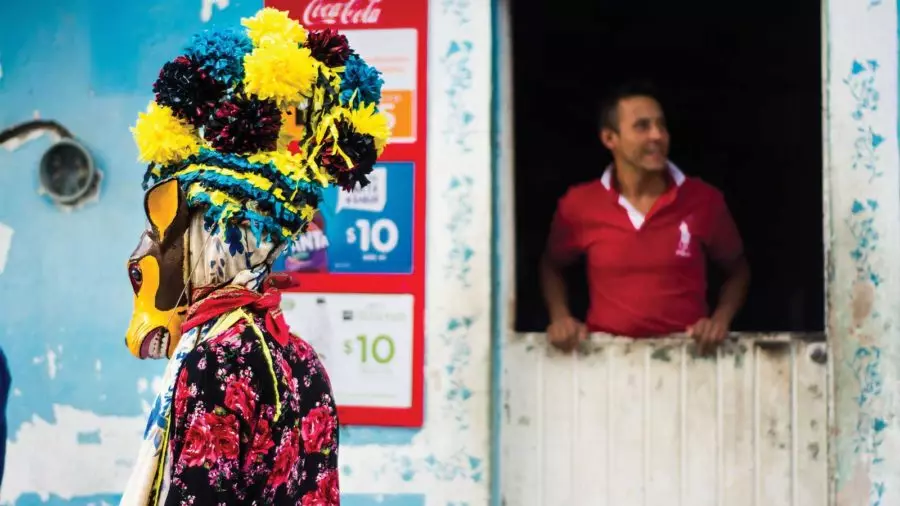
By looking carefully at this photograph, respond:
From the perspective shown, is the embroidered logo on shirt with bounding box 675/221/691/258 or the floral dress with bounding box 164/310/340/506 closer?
the floral dress with bounding box 164/310/340/506

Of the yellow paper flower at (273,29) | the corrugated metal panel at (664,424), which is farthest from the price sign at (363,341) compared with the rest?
the yellow paper flower at (273,29)

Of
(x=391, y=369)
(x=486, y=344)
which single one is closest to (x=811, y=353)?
(x=486, y=344)

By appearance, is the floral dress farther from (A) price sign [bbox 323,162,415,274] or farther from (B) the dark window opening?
(B) the dark window opening

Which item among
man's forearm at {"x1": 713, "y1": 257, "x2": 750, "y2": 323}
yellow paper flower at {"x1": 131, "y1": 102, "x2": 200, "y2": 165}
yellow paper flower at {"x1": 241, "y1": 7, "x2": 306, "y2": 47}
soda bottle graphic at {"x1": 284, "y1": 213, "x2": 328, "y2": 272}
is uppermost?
yellow paper flower at {"x1": 241, "y1": 7, "x2": 306, "y2": 47}

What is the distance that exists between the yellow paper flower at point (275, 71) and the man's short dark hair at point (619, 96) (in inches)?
83.9

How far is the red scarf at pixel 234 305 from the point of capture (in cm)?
264

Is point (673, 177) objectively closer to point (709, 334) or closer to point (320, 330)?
point (709, 334)

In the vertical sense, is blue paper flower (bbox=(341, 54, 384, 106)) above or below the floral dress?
above

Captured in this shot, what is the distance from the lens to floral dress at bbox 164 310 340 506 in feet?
8.13

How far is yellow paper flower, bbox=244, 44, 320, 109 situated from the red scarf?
44 cm

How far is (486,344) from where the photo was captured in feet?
14.4

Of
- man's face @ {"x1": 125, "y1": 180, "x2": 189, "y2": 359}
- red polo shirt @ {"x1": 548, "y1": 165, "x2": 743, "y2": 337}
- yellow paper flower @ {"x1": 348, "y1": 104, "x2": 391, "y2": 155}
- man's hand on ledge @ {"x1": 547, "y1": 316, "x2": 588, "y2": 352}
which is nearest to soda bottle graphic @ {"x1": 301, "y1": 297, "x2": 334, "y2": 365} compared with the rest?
man's hand on ledge @ {"x1": 547, "y1": 316, "x2": 588, "y2": 352}

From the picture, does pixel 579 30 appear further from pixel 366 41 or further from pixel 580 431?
pixel 580 431

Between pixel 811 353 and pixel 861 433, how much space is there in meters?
0.33
